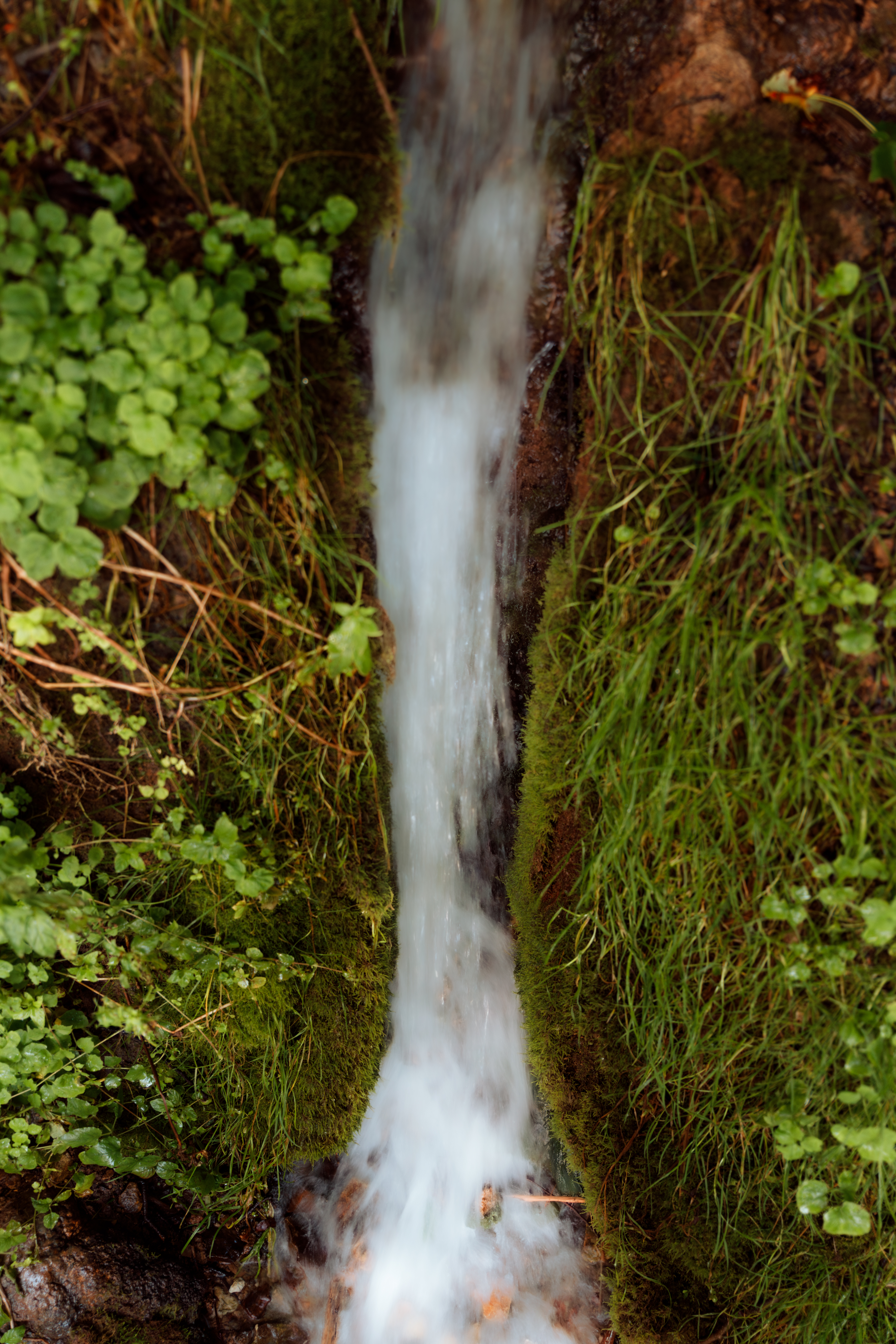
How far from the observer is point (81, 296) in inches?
69.1

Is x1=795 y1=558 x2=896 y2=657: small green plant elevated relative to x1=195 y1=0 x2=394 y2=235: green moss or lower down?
lower down

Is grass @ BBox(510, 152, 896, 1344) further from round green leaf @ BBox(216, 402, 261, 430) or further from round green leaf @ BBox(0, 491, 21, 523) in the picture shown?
round green leaf @ BBox(0, 491, 21, 523)

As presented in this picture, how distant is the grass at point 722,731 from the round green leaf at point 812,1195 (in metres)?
0.05

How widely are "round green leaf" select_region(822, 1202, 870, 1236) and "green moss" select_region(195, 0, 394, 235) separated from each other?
3.28 meters

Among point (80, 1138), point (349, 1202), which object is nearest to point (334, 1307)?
point (349, 1202)

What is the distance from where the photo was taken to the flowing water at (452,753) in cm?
226

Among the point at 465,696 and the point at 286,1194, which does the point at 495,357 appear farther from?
the point at 286,1194

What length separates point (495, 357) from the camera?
97.0 inches

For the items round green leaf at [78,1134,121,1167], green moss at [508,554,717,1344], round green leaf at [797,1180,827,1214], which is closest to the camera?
round green leaf at [797,1180,827,1214]

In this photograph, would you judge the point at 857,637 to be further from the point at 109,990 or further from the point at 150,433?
the point at 109,990

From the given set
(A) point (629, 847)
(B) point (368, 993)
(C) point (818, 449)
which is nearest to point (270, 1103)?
(B) point (368, 993)

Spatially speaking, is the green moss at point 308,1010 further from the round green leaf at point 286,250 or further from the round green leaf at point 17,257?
the round green leaf at point 17,257

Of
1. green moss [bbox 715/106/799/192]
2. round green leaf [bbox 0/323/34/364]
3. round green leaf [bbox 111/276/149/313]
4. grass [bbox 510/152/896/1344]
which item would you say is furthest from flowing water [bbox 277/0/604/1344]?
round green leaf [bbox 0/323/34/364]

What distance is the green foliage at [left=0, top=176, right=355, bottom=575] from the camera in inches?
69.4
